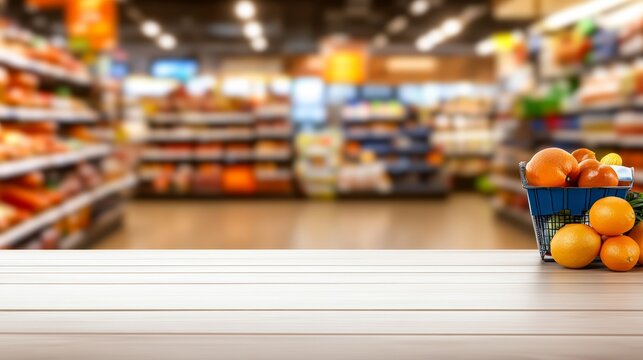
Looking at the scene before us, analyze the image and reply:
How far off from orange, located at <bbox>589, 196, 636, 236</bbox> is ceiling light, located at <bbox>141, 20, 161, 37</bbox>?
1644 cm

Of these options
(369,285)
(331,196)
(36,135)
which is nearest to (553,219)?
(369,285)

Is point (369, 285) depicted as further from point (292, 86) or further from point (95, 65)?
point (292, 86)

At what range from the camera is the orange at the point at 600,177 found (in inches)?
75.3

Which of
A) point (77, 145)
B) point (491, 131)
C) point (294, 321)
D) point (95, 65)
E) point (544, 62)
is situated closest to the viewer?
point (294, 321)

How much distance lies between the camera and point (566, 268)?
1860mm

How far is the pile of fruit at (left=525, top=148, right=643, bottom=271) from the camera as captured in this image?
5.89ft

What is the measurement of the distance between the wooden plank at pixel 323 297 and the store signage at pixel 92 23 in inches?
327

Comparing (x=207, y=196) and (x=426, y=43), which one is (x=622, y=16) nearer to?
(x=207, y=196)

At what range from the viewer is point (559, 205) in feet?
6.34

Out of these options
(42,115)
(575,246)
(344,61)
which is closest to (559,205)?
(575,246)

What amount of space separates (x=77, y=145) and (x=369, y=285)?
260 inches

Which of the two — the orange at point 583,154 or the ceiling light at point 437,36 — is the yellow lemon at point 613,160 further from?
the ceiling light at point 437,36

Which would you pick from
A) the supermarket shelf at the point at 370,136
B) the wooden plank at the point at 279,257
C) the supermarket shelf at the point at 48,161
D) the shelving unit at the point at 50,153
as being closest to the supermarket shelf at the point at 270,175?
the supermarket shelf at the point at 370,136

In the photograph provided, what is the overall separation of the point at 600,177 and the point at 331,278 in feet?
2.30
